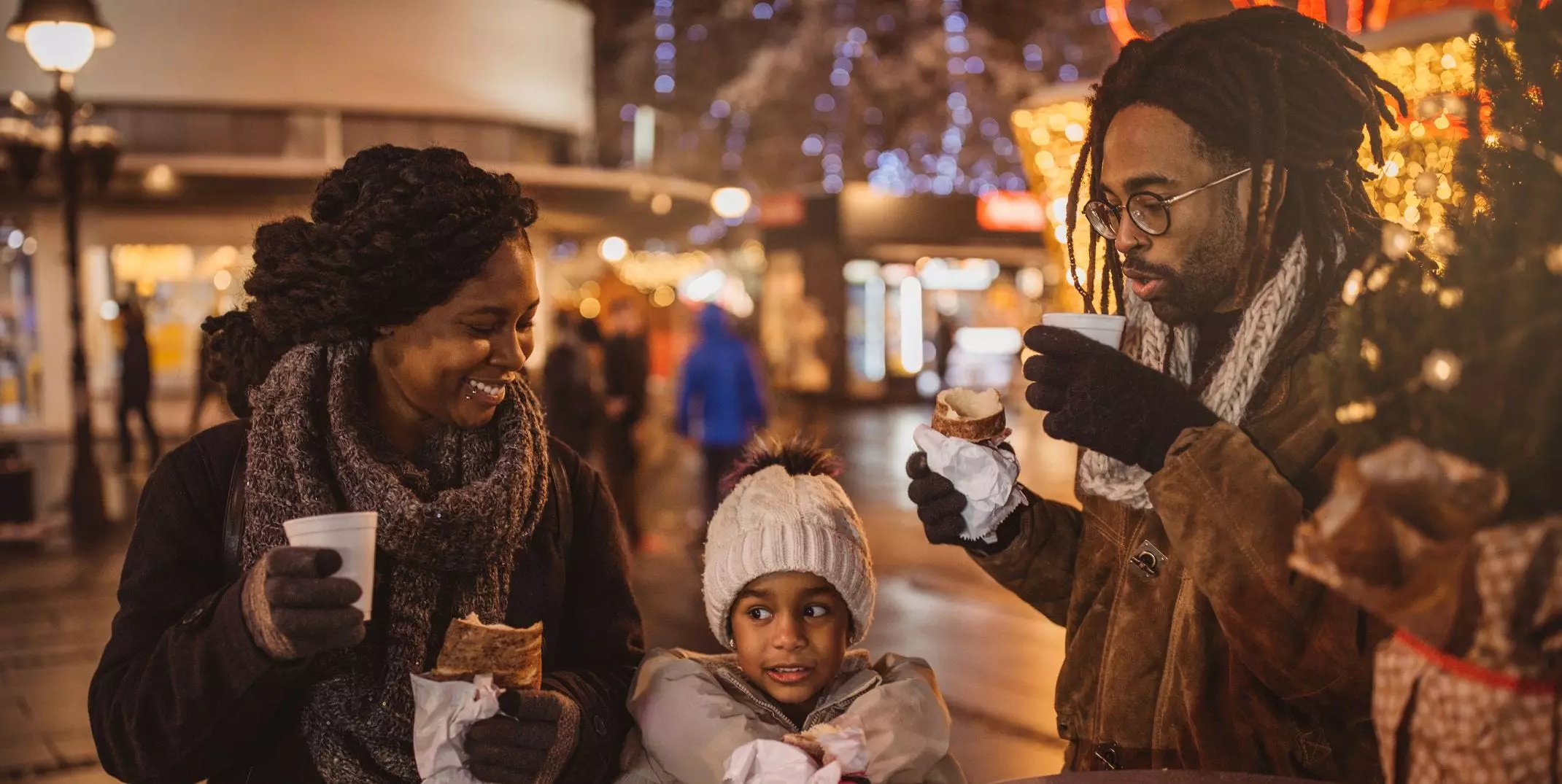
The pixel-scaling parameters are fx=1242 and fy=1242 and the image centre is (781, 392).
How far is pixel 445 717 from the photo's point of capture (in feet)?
6.23

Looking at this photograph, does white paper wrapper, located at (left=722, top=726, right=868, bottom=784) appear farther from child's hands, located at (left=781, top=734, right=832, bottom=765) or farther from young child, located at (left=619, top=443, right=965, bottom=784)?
young child, located at (left=619, top=443, right=965, bottom=784)

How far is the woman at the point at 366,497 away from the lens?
1996 mm

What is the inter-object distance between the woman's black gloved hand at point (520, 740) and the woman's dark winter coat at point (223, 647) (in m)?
0.13

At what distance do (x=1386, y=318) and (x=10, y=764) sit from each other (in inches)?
222

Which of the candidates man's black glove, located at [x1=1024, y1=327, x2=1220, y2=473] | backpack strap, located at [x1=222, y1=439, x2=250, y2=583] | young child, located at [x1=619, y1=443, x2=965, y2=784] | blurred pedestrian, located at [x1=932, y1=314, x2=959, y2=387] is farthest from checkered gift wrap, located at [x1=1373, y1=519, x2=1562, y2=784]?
blurred pedestrian, located at [x1=932, y1=314, x2=959, y2=387]

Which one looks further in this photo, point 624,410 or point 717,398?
point 624,410

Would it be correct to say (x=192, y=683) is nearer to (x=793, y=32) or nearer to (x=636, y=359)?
(x=636, y=359)

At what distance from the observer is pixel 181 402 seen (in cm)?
2175

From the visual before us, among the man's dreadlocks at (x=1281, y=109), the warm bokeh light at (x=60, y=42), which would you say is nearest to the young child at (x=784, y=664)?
the man's dreadlocks at (x=1281, y=109)

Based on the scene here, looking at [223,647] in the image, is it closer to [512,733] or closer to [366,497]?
[366,497]

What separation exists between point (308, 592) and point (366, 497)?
0.33 m

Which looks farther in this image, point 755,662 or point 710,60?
point 710,60

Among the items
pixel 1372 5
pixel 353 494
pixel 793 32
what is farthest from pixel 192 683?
pixel 793 32

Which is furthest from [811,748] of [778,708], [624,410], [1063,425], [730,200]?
[730,200]
